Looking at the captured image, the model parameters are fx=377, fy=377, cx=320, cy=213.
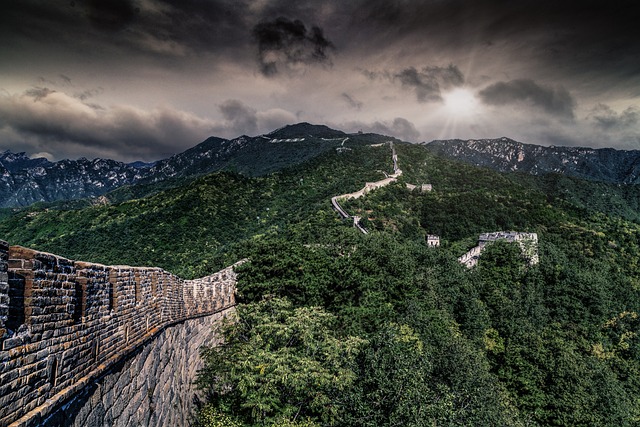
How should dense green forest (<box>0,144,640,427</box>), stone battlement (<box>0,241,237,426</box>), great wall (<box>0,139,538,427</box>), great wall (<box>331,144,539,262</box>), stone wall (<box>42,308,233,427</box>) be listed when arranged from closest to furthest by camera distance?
1. stone battlement (<box>0,241,237,426</box>)
2. great wall (<box>0,139,538,427</box>)
3. stone wall (<box>42,308,233,427</box>)
4. dense green forest (<box>0,144,640,427</box>)
5. great wall (<box>331,144,539,262</box>)

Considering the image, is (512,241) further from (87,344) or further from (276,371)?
(87,344)

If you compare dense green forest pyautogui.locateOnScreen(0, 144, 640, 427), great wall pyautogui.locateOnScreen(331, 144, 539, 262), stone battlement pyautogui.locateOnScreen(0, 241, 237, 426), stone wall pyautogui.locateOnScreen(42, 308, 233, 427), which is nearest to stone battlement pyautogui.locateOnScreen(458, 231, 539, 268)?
great wall pyautogui.locateOnScreen(331, 144, 539, 262)

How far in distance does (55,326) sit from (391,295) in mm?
21797

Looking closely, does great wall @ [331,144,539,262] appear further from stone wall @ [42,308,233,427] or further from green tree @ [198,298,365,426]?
stone wall @ [42,308,233,427]

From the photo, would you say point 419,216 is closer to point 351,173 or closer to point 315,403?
point 351,173

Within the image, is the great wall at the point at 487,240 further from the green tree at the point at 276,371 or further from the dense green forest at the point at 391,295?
the green tree at the point at 276,371

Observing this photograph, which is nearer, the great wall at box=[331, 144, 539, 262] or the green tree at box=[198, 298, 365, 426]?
the green tree at box=[198, 298, 365, 426]

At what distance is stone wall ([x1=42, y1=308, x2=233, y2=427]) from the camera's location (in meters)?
4.95

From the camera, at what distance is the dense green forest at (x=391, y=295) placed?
11.7 metres

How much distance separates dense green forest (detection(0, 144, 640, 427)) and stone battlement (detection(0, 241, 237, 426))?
4664 mm

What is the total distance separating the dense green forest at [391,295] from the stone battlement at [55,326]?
15.3 feet

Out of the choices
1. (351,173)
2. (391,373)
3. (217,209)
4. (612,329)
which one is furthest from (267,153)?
(391,373)

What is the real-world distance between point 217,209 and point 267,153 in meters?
134

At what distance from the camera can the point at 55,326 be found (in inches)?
171
